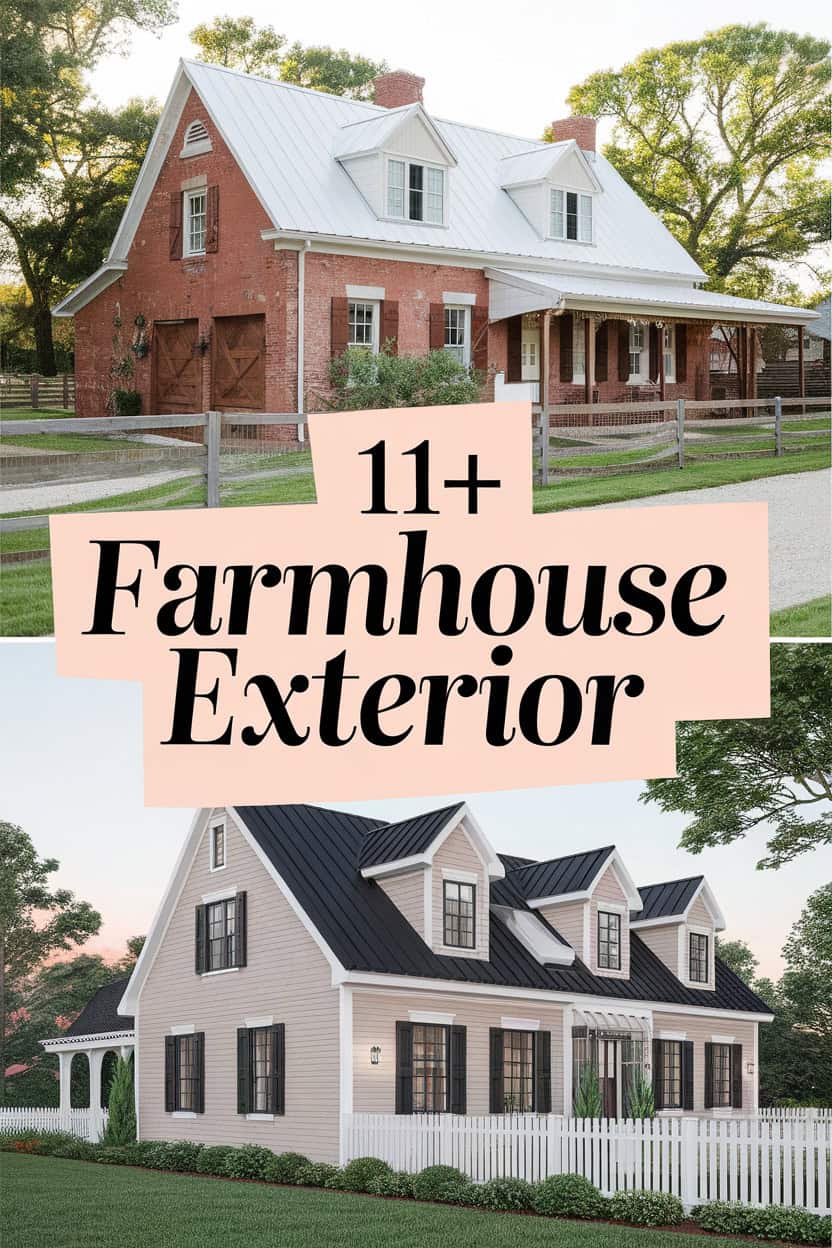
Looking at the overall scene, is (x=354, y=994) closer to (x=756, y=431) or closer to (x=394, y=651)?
(x=394, y=651)

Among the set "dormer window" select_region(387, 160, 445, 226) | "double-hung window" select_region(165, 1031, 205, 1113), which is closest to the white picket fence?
"double-hung window" select_region(165, 1031, 205, 1113)

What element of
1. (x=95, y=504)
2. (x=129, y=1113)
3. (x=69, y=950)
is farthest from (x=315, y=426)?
(x=69, y=950)

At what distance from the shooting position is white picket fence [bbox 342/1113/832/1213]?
484 inches

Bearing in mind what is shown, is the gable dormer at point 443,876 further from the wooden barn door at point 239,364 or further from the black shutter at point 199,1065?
the wooden barn door at point 239,364

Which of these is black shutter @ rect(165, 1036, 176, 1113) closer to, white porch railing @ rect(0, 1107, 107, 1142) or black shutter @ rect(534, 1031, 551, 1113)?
white porch railing @ rect(0, 1107, 107, 1142)

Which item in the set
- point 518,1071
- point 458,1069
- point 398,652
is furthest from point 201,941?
point 398,652

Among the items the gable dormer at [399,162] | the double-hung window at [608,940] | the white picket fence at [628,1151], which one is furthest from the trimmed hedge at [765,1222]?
the gable dormer at [399,162]

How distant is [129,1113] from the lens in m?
19.3

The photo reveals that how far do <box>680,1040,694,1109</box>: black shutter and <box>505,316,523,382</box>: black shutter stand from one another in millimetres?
10888

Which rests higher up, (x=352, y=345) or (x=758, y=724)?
(x=352, y=345)

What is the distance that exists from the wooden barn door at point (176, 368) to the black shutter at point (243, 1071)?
924cm

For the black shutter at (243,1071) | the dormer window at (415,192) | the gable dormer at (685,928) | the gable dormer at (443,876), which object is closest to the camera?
the black shutter at (243,1071)

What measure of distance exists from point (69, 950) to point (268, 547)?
26.5 meters

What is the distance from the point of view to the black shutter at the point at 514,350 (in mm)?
22719
